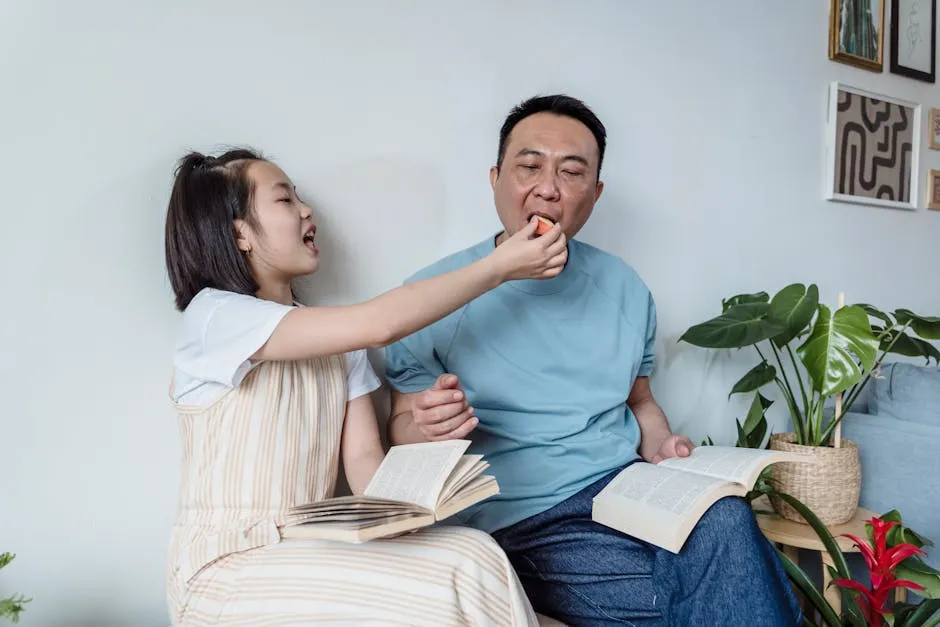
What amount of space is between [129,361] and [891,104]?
2.36 metres

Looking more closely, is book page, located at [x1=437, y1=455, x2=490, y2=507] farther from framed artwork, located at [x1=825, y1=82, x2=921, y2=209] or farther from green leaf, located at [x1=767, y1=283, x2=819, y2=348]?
framed artwork, located at [x1=825, y1=82, x2=921, y2=209]

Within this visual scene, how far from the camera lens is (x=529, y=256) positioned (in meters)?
1.03

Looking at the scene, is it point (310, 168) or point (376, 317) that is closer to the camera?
point (376, 317)

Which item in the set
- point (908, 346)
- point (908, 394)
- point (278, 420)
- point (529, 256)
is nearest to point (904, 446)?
point (908, 394)

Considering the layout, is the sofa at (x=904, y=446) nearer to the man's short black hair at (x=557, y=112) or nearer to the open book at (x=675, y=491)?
the open book at (x=675, y=491)

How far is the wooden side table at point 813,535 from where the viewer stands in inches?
57.6

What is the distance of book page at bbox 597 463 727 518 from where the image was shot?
3.31 feet

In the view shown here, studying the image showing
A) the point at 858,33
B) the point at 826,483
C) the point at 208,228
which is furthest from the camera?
the point at 858,33

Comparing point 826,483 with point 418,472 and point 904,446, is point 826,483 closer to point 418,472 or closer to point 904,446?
point 904,446

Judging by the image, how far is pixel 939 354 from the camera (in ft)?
5.51

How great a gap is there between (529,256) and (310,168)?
55cm

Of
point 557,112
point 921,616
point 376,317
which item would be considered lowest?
point 921,616

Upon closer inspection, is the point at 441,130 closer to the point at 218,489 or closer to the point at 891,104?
the point at 218,489

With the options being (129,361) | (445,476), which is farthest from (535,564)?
(129,361)
